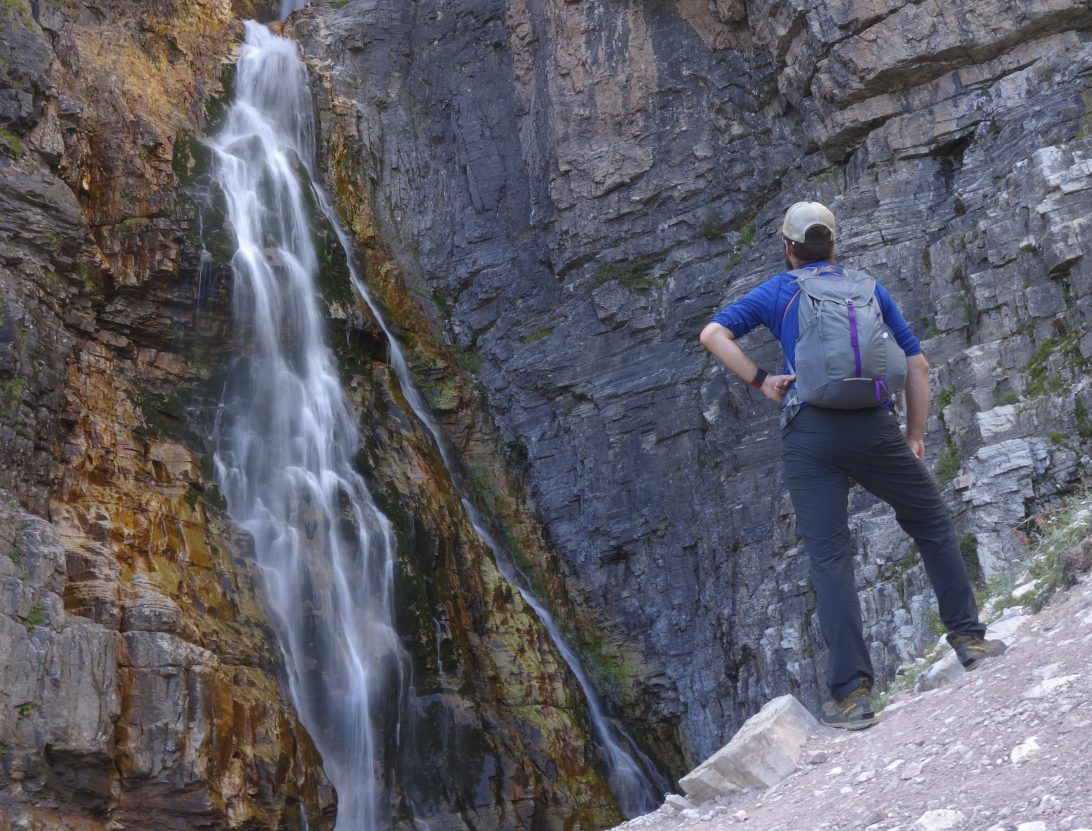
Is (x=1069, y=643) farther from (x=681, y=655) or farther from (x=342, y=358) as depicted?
(x=342, y=358)

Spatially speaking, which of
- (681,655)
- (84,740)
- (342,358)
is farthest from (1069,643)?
(342,358)

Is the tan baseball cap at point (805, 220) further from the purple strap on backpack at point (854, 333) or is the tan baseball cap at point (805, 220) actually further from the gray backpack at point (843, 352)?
the purple strap on backpack at point (854, 333)

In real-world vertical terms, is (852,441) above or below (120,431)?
below

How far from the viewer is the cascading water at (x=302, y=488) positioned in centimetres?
1166

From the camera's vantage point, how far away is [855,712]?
4227 millimetres

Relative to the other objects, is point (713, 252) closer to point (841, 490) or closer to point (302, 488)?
point (302, 488)

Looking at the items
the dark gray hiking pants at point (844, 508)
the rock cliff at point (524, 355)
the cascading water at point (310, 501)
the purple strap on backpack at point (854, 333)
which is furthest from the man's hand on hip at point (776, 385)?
the cascading water at point (310, 501)

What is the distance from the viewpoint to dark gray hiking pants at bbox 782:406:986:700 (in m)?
4.34

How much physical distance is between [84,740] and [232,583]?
8.62ft

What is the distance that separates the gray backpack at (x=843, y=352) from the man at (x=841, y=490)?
0.07 metres

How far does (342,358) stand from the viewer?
1513 cm

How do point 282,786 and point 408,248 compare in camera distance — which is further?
point 408,248

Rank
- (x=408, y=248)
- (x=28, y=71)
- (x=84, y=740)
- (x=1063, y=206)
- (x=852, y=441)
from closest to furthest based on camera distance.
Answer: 1. (x=852, y=441)
2. (x=84, y=740)
3. (x=1063, y=206)
4. (x=28, y=71)
5. (x=408, y=248)

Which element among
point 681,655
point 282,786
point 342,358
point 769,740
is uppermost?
point 342,358
